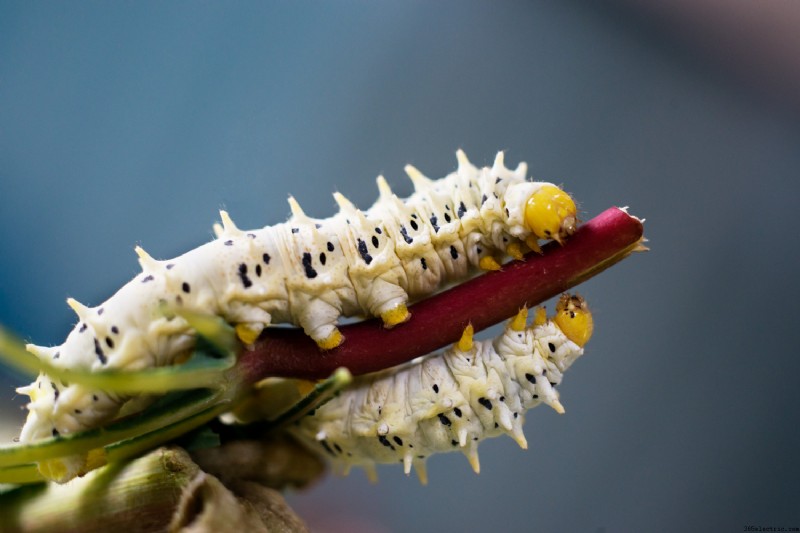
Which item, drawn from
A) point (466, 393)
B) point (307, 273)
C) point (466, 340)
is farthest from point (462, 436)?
point (307, 273)

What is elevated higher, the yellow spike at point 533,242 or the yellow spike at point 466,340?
the yellow spike at point 533,242

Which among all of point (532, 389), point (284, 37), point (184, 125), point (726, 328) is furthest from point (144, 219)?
point (726, 328)

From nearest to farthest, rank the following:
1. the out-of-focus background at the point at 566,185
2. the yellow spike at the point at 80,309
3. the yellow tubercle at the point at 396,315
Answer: the yellow spike at the point at 80,309, the yellow tubercle at the point at 396,315, the out-of-focus background at the point at 566,185

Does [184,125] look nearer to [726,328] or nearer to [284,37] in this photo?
[284,37]

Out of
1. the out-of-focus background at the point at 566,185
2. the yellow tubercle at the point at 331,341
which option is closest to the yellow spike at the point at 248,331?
the yellow tubercle at the point at 331,341

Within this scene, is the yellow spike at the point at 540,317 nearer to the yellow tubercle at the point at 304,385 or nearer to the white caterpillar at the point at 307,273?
the white caterpillar at the point at 307,273

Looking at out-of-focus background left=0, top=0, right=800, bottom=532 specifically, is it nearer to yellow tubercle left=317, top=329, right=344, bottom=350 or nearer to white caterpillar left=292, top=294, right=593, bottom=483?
white caterpillar left=292, top=294, right=593, bottom=483

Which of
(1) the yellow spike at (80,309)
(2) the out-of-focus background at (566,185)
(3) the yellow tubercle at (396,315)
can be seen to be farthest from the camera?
(2) the out-of-focus background at (566,185)
